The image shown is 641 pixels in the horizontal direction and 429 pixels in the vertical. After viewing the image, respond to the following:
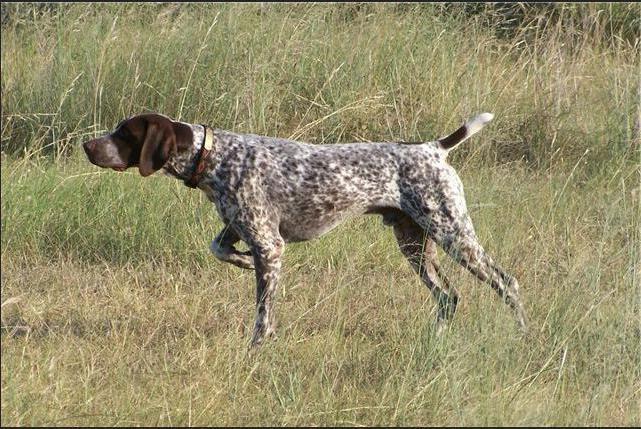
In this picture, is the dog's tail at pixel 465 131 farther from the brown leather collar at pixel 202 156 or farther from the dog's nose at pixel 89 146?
the dog's nose at pixel 89 146

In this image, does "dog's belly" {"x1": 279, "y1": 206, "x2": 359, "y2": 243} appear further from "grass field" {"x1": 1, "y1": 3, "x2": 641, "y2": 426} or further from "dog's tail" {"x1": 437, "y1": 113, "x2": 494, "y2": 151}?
"dog's tail" {"x1": 437, "y1": 113, "x2": 494, "y2": 151}

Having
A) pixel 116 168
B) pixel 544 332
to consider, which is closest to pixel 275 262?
pixel 116 168

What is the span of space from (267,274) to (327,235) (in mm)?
1314

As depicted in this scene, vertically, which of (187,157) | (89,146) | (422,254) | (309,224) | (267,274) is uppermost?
(89,146)

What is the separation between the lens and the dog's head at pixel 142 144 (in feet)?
17.6

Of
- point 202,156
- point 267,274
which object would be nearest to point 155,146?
point 202,156

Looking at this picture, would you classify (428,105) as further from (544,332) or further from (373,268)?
(544,332)

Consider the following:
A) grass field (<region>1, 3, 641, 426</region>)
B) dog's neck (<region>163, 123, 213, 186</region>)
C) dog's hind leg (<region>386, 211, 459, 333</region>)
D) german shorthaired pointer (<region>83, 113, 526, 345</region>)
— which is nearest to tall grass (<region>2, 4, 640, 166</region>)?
grass field (<region>1, 3, 641, 426</region>)

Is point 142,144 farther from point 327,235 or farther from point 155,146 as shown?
point 327,235

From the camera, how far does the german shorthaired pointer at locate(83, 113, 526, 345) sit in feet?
17.8

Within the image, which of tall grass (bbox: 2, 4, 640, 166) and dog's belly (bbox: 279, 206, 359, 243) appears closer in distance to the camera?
dog's belly (bbox: 279, 206, 359, 243)

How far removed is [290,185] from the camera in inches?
219

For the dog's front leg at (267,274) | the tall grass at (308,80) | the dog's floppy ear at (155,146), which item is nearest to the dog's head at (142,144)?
the dog's floppy ear at (155,146)

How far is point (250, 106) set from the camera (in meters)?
8.13
